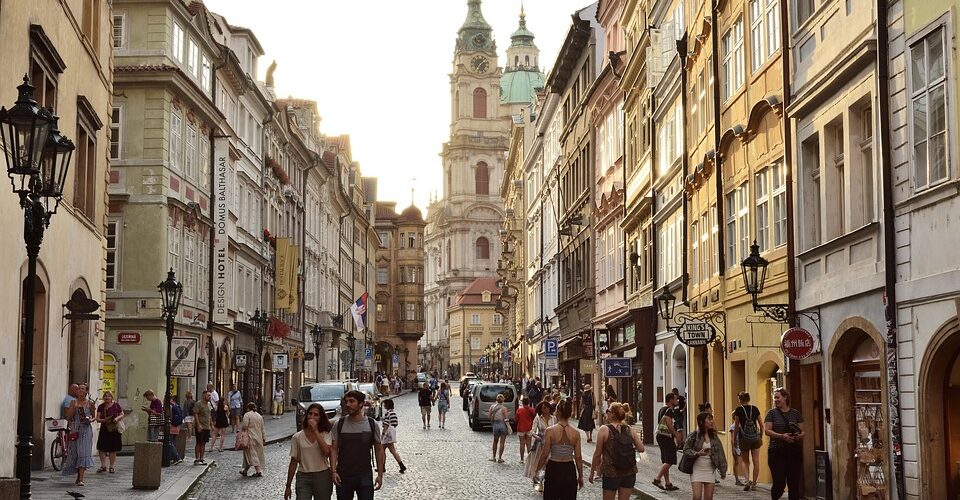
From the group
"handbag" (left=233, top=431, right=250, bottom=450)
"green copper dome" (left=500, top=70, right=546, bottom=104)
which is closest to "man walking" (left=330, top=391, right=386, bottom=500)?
"handbag" (left=233, top=431, right=250, bottom=450)

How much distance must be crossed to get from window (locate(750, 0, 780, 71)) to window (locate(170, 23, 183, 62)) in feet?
69.4

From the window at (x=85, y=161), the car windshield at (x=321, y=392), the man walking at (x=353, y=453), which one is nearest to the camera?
the man walking at (x=353, y=453)

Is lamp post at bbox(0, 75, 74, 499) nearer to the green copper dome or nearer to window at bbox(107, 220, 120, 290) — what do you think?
window at bbox(107, 220, 120, 290)

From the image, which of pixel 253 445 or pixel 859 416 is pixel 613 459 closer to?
pixel 859 416

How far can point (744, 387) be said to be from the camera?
2567 cm

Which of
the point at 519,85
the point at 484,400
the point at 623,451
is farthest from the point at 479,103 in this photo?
the point at 623,451

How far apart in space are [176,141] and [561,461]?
27433 mm

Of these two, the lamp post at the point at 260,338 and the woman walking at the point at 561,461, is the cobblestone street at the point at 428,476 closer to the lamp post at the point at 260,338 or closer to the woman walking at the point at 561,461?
the woman walking at the point at 561,461

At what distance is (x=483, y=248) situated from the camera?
579 ft

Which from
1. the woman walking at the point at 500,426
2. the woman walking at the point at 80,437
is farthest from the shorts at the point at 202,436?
the woman walking at the point at 500,426

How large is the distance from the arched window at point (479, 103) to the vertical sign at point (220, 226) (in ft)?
397

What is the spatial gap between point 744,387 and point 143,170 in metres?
20.2

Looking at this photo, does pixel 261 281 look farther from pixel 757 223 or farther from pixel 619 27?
pixel 757 223

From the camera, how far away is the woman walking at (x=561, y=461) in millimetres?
15070
